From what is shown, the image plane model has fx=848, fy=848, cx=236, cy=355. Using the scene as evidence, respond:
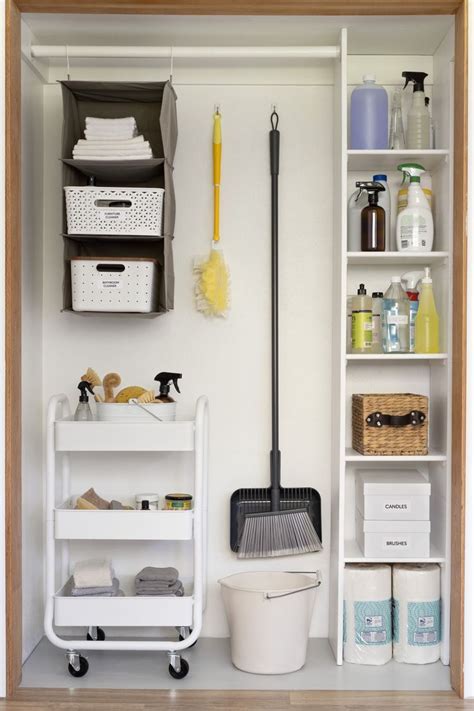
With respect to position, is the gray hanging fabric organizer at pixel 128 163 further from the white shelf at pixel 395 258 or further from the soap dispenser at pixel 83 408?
the white shelf at pixel 395 258

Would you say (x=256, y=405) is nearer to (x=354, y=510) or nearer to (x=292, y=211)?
(x=354, y=510)

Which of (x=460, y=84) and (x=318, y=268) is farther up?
(x=460, y=84)

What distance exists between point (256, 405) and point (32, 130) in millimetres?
1226

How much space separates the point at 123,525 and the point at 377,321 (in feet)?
3.60

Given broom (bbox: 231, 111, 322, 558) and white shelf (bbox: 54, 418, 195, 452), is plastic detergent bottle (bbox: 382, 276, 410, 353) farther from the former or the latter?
white shelf (bbox: 54, 418, 195, 452)

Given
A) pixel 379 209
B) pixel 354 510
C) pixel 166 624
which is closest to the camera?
pixel 166 624

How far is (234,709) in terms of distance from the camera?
243 centimetres

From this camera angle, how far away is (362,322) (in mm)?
2805

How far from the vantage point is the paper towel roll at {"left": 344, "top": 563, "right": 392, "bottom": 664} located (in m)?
2.76

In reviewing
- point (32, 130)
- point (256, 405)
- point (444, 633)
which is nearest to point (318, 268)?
point (256, 405)

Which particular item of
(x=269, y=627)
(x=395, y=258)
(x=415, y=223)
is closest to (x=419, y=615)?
(x=269, y=627)

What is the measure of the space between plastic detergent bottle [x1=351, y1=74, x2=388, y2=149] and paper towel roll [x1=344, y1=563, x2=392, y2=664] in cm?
141

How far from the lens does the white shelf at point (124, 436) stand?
103 inches

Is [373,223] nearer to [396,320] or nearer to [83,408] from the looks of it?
[396,320]
